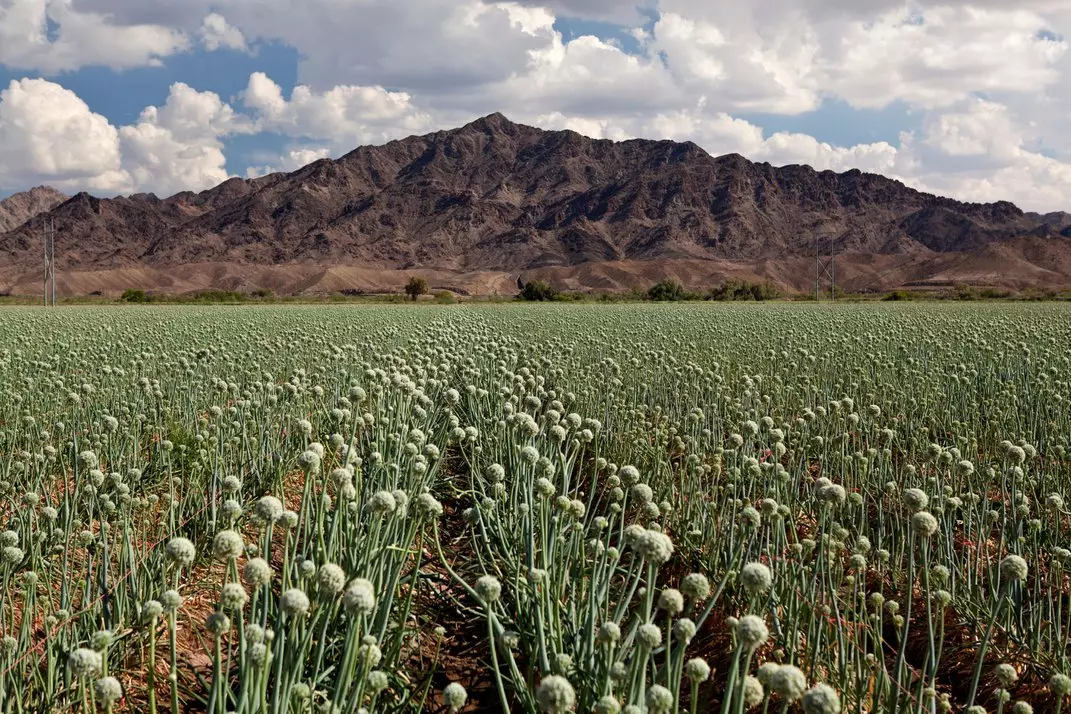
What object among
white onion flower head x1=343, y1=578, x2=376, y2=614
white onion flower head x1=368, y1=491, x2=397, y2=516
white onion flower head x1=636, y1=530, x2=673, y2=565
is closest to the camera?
white onion flower head x1=343, y1=578, x2=376, y2=614

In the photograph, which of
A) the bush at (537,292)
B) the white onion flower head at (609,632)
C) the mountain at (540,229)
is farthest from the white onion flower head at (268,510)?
the mountain at (540,229)

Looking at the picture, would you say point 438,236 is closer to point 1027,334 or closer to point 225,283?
point 225,283

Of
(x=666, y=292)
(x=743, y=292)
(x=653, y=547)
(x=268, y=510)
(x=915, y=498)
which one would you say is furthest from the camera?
(x=743, y=292)

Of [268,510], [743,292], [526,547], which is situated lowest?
[526,547]

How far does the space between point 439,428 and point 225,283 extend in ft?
460

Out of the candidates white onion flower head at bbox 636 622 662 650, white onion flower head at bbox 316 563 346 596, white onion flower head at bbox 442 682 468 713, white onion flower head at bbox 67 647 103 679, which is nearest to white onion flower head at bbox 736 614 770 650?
white onion flower head at bbox 636 622 662 650

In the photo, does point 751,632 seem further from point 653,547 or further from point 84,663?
point 84,663

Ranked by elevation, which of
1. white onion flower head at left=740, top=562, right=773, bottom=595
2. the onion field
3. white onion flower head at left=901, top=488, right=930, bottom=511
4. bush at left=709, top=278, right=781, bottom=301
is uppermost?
bush at left=709, top=278, right=781, bottom=301

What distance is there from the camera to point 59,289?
12706 cm

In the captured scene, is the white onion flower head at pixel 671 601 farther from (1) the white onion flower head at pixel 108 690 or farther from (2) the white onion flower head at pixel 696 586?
(1) the white onion flower head at pixel 108 690

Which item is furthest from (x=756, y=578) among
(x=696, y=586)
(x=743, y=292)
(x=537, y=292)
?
(x=743, y=292)

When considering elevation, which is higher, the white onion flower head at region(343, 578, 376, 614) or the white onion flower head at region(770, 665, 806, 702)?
the white onion flower head at region(343, 578, 376, 614)

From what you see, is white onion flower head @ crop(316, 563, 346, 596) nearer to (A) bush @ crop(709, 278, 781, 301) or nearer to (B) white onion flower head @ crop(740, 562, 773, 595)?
(B) white onion flower head @ crop(740, 562, 773, 595)

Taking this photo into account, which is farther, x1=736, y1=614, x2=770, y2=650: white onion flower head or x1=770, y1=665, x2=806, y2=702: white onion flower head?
x1=736, y1=614, x2=770, y2=650: white onion flower head
